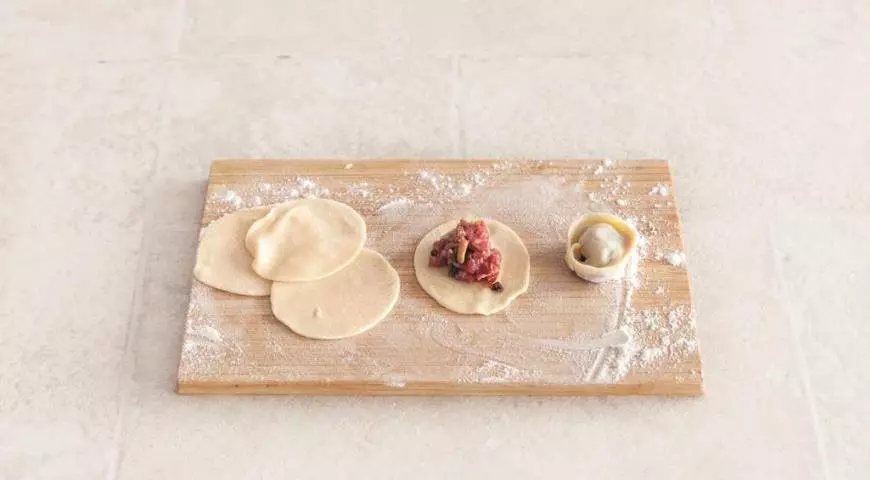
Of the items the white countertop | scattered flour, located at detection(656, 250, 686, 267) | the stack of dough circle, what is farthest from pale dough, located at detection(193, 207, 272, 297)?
scattered flour, located at detection(656, 250, 686, 267)

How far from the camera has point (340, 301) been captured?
1396 millimetres

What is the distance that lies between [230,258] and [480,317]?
46 centimetres

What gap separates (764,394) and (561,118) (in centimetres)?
72

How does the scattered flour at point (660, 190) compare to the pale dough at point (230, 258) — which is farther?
the scattered flour at point (660, 190)

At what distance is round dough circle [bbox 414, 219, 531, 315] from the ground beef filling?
0.01m

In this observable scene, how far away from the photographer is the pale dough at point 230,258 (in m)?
1.42

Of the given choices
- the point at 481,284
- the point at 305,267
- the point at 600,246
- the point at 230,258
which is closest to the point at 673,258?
the point at 600,246

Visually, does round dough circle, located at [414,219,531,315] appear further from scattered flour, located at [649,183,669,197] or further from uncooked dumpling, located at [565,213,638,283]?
scattered flour, located at [649,183,669,197]

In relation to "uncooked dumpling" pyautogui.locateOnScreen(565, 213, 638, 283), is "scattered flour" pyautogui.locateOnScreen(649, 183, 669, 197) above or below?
above

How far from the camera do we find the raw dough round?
4.65 ft

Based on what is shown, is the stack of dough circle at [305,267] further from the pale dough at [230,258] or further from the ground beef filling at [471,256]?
the ground beef filling at [471,256]

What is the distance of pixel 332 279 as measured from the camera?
142cm

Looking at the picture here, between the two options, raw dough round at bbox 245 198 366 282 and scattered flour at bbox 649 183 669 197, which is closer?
raw dough round at bbox 245 198 366 282

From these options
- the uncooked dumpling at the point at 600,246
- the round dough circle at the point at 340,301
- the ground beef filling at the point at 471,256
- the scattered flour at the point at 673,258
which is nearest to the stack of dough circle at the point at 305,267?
the round dough circle at the point at 340,301
